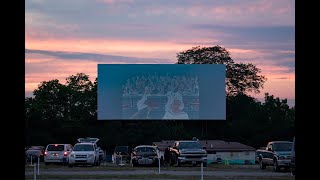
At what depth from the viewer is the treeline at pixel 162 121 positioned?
201 ft

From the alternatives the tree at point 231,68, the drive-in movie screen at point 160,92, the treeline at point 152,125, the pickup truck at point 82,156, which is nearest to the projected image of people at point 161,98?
the drive-in movie screen at point 160,92

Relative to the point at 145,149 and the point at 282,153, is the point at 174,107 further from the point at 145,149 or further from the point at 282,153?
the point at 282,153

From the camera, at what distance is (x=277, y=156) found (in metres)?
30.9

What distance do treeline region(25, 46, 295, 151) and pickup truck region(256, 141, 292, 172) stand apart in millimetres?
16789

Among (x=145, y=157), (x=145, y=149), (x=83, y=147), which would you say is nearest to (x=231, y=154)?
(x=145, y=149)

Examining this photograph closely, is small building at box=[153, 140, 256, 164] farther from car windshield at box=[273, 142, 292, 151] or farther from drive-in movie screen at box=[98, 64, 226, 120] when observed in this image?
car windshield at box=[273, 142, 292, 151]

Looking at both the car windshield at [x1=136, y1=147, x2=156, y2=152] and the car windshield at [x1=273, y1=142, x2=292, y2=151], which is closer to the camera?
the car windshield at [x1=273, y1=142, x2=292, y2=151]

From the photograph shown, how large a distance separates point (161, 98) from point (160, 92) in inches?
15.8

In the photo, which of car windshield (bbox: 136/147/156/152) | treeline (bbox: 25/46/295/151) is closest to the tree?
treeline (bbox: 25/46/295/151)

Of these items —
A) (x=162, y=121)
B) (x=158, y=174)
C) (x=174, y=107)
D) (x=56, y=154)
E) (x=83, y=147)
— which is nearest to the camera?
(x=158, y=174)

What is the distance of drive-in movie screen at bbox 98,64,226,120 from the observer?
4191 centimetres

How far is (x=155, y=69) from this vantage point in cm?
4334

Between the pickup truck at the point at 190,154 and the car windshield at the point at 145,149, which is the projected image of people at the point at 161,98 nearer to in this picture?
the car windshield at the point at 145,149
